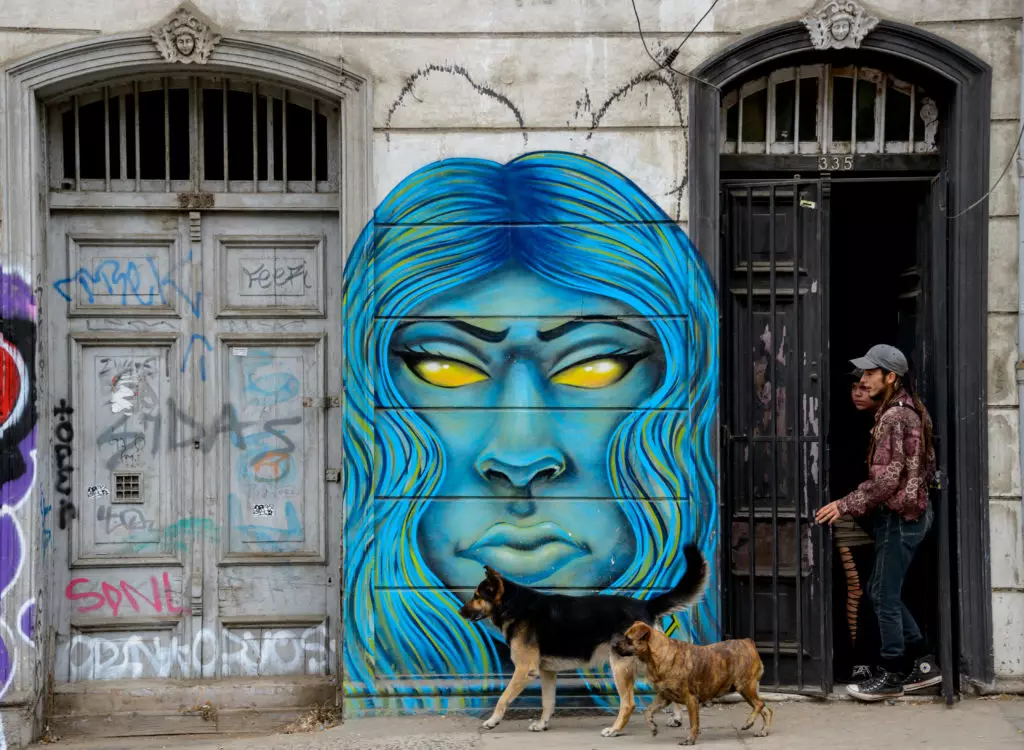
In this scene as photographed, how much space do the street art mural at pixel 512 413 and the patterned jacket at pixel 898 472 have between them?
860 mm

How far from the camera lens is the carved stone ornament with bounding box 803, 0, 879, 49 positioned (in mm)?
6785

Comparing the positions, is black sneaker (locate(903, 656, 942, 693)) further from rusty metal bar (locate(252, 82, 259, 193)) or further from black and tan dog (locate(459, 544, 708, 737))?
rusty metal bar (locate(252, 82, 259, 193))

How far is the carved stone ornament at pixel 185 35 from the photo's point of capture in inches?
263

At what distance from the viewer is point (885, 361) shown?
691 cm

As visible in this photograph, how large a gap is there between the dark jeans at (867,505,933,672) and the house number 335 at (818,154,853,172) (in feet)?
6.36

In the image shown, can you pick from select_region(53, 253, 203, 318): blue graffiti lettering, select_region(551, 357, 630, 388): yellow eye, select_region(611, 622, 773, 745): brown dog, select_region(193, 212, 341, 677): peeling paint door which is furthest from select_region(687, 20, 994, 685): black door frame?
select_region(53, 253, 203, 318): blue graffiti lettering

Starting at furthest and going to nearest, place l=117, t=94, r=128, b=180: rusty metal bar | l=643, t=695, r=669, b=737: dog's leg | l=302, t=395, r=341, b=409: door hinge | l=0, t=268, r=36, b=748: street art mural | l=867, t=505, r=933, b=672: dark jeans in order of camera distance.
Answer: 1. l=302, t=395, r=341, b=409: door hinge
2. l=117, t=94, r=128, b=180: rusty metal bar
3. l=867, t=505, r=933, b=672: dark jeans
4. l=0, t=268, r=36, b=748: street art mural
5. l=643, t=695, r=669, b=737: dog's leg

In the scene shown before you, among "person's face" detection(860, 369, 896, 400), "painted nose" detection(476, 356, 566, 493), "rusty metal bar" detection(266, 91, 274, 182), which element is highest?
"rusty metal bar" detection(266, 91, 274, 182)

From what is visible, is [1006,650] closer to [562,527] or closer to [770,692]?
[770,692]

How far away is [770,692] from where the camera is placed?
6992 mm

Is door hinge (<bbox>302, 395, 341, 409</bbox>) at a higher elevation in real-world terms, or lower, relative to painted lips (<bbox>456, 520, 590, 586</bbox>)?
higher

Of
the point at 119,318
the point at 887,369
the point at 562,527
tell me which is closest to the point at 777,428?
the point at 887,369

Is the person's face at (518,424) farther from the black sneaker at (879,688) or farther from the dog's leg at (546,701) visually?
the black sneaker at (879,688)

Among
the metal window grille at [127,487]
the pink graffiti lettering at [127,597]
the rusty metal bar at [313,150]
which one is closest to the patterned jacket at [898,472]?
the rusty metal bar at [313,150]
